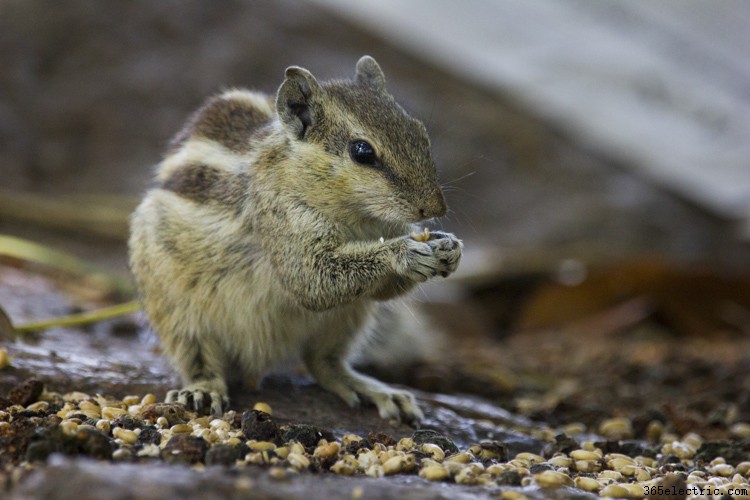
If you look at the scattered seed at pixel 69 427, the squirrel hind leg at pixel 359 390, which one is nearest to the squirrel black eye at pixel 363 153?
the squirrel hind leg at pixel 359 390

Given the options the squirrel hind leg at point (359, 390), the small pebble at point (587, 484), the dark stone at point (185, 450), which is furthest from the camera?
the squirrel hind leg at point (359, 390)

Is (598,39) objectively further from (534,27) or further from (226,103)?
(226,103)

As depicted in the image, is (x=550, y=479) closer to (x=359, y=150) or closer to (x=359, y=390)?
(x=359, y=390)

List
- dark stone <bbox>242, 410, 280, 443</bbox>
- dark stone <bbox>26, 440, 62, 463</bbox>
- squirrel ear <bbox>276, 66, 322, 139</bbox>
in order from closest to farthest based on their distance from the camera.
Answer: dark stone <bbox>26, 440, 62, 463</bbox>, dark stone <bbox>242, 410, 280, 443</bbox>, squirrel ear <bbox>276, 66, 322, 139</bbox>

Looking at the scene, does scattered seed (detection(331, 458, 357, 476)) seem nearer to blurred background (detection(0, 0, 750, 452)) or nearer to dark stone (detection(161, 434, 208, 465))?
dark stone (detection(161, 434, 208, 465))

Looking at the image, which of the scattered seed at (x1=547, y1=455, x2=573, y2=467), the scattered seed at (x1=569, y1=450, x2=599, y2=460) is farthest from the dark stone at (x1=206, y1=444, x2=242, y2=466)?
the scattered seed at (x1=569, y1=450, x2=599, y2=460)

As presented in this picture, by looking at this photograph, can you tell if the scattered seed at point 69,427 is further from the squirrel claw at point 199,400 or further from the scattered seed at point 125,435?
the squirrel claw at point 199,400

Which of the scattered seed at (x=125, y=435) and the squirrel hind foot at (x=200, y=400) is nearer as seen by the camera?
the scattered seed at (x=125, y=435)
